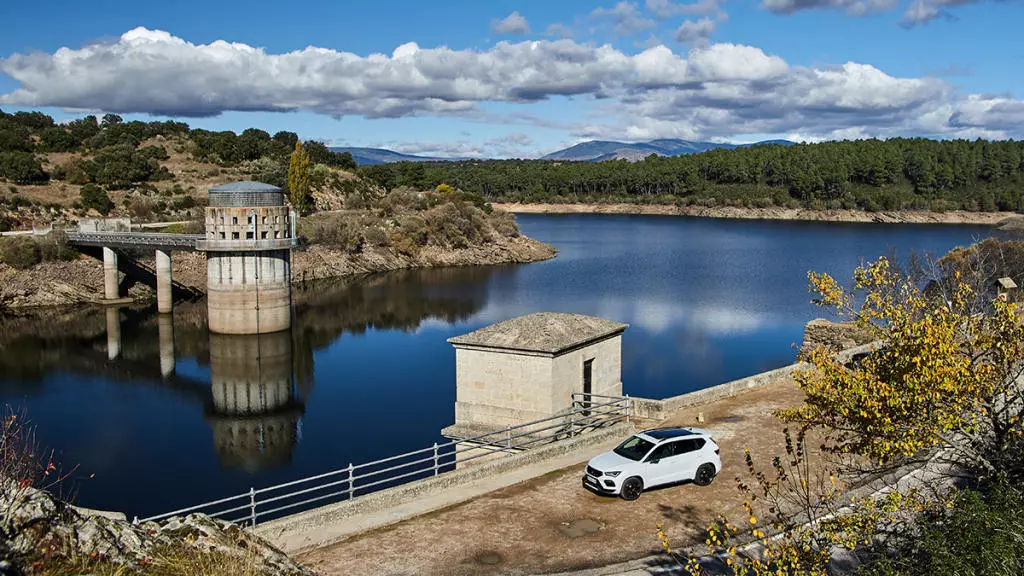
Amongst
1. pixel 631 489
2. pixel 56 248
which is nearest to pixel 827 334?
pixel 631 489

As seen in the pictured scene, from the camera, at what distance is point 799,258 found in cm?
10294

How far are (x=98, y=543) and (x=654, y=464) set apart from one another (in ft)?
45.0

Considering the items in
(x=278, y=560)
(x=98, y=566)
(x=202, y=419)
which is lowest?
(x=202, y=419)

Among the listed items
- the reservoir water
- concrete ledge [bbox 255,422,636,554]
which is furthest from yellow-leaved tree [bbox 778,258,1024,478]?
the reservoir water

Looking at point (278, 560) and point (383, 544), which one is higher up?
point (278, 560)

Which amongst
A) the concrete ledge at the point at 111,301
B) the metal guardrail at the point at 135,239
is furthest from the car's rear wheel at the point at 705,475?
the concrete ledge at the point at 111,301

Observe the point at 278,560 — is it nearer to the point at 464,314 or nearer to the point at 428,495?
the point at 428,495

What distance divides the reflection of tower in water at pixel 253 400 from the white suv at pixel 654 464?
743 inches

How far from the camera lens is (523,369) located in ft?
84.6

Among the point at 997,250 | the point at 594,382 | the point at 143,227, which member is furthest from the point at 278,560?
the point at 143,227

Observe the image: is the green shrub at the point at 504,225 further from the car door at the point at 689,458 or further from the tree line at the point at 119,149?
the car door at the point at 689,458

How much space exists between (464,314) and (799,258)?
50981 mm

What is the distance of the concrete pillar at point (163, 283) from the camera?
237 ft

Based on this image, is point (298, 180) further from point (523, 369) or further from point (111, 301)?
point (523, 369)
